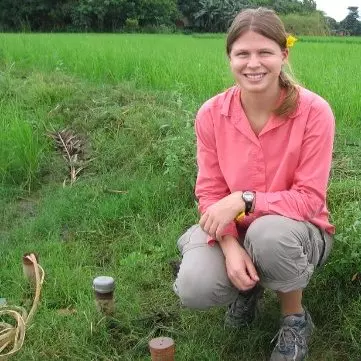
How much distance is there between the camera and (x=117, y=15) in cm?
2773

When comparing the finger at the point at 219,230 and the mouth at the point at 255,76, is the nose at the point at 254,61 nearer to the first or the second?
the mouth at the point at 255,76

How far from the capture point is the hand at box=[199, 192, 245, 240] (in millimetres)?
1920

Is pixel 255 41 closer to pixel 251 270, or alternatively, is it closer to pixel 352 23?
pixel 251 270

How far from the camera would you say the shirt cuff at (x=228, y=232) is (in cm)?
196

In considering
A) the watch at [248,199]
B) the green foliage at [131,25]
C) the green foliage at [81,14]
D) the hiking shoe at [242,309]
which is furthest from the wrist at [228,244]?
the green foliage at [131,25]

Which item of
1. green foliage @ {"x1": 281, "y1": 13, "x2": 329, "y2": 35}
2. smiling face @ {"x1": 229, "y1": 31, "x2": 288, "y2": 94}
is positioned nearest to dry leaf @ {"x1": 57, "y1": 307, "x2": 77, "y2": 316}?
smiling face @ {"x1": 229, "y1": 31, "x2": 288, "y2": 94}

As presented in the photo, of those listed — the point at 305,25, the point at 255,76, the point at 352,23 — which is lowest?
the point at 352,23

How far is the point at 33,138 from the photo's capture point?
4156 mm

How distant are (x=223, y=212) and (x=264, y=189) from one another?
198 mm

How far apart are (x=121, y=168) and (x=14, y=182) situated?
71 centimetres

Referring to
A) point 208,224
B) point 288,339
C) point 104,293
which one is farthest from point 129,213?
point 288,339

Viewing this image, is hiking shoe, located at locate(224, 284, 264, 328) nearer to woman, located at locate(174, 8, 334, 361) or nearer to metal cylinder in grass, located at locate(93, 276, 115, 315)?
woman, located at locate(174, 8, 334, 361)

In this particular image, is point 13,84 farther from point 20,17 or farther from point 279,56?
point 20,17

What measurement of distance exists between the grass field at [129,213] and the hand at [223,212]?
466 mm
